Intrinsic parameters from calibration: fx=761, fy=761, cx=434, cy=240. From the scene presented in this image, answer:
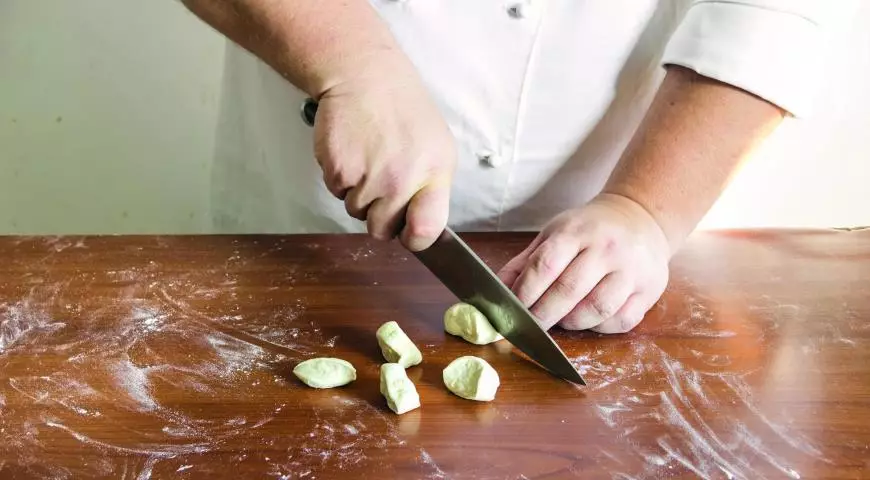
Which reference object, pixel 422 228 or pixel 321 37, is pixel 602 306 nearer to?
pixel 422 228

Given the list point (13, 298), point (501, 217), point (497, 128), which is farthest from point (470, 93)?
point (13, 298)

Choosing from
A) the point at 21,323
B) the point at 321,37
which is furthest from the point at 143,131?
the point at 321,37

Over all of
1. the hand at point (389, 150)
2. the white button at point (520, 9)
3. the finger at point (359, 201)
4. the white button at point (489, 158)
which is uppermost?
the white button at point (520, 9)

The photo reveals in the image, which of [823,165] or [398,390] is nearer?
[398,390]

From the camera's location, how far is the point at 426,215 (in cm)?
81

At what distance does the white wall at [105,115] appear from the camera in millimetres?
1609

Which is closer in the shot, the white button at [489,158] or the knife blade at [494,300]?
the knife blade at [494,300]

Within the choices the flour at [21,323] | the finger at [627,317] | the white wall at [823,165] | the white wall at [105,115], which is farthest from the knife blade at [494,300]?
the white wall at [105,115]

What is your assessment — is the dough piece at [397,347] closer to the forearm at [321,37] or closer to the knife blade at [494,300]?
the knife blade at [494,300]

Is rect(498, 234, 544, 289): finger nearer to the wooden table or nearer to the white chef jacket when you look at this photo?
the wooden table

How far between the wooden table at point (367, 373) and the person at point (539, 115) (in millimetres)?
92

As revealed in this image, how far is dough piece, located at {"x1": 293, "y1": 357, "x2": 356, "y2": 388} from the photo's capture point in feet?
2.53

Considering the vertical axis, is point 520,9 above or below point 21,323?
above

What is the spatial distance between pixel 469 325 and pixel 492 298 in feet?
0.13
